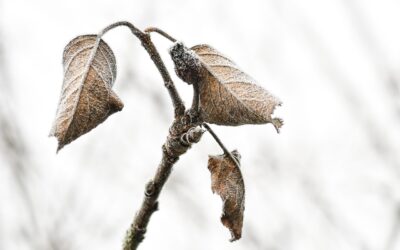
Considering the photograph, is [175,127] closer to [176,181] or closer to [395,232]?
[395,232]

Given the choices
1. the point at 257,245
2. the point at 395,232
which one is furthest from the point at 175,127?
the point at 257,245

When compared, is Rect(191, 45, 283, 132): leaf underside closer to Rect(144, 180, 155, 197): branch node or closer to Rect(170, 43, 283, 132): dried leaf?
Rect(170, 43, 283, 132): dried leaf

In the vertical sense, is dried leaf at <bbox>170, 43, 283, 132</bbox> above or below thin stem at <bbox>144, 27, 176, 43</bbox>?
below

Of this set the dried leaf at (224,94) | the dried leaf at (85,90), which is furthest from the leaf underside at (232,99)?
the dried leaf at (85,90)

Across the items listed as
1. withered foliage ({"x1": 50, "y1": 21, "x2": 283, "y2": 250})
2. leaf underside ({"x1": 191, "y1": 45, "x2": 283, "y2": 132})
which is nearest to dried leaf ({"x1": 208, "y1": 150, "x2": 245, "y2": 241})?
withered foliage ({"x1": 50, "y1": 21, "x2": 283, "y2": 250})

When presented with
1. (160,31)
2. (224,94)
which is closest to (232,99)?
(224,94)

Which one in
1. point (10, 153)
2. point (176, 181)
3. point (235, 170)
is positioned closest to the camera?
point (235, 170)

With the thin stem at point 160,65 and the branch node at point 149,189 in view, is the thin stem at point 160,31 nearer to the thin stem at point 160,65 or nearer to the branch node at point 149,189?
the thin stem at point 160,65
